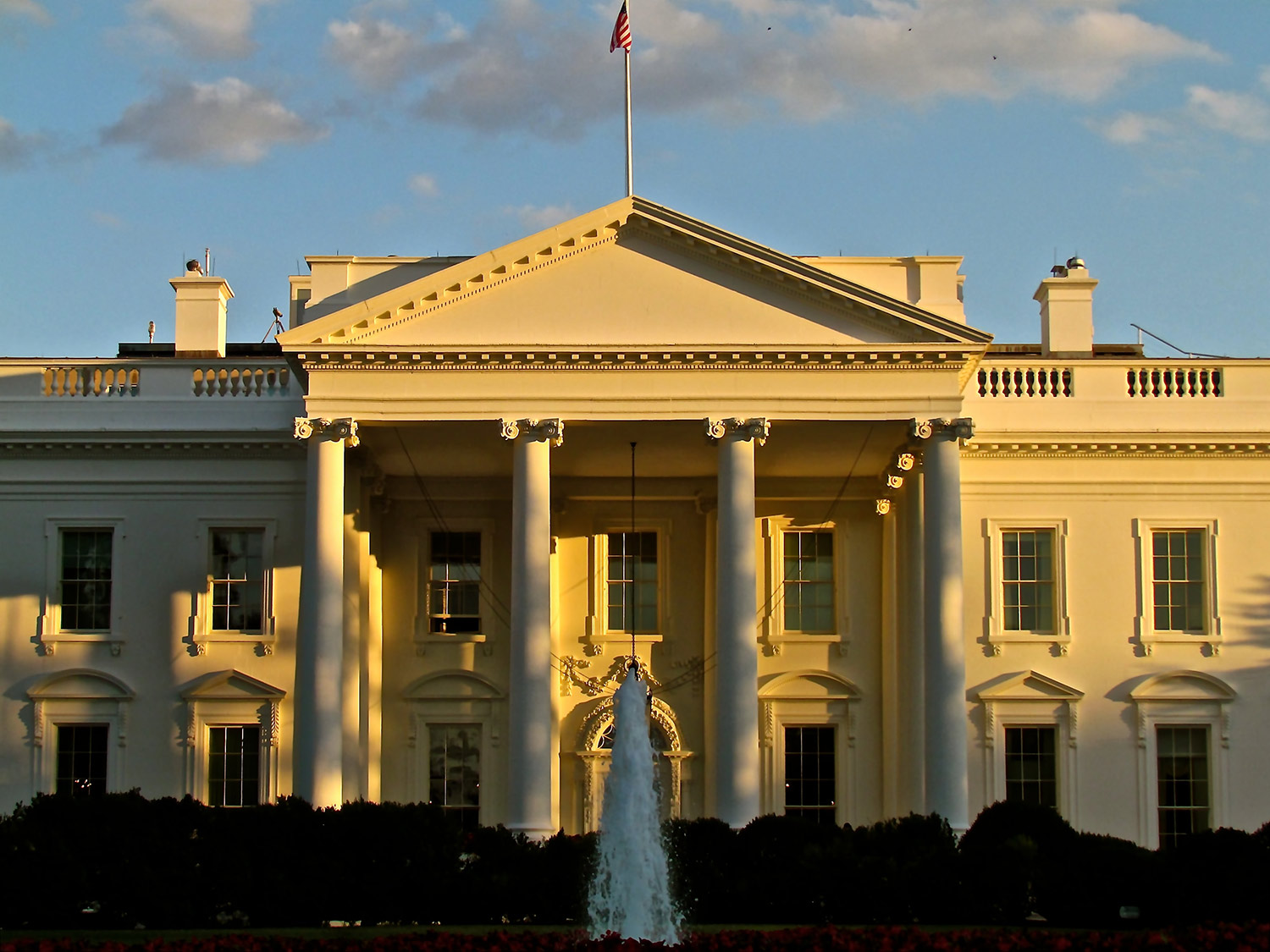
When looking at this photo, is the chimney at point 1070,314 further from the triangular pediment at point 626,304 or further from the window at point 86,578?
the window at point 86,578

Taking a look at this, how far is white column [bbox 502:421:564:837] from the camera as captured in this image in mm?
28656

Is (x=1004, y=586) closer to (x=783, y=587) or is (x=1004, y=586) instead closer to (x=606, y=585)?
(x=783, y=587)

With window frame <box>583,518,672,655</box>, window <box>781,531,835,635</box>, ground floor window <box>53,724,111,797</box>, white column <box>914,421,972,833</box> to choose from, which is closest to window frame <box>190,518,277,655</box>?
ground floor window <box>53,724,111,797</box>

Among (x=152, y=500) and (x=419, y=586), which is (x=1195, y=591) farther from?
(x=152, y=500)

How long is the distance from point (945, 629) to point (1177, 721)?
663 centimetres

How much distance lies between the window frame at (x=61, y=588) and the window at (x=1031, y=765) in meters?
16.9

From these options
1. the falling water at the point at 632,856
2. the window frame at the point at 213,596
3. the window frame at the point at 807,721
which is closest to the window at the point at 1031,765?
the window frame at the point at 807,721

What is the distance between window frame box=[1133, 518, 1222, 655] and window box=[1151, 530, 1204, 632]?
0.07 metres

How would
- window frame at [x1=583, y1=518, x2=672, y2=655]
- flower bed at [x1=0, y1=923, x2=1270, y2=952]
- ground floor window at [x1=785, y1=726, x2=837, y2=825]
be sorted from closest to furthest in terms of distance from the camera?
flower bed at [x1=0, y1=923, x2=1270, y2=952] → ground floor window at [x1=785, y1=726, x2=837, y2=825] → window frame at [x1=583, y1=518, x2=672, y2=655]

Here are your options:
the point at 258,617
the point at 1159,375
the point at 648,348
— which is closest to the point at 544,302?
the point at 648,348

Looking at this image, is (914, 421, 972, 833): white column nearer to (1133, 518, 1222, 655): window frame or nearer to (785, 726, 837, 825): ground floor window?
(785, 726, 837, 825): ground floor window

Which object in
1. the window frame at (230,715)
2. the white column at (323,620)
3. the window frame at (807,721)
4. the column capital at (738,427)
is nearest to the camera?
the white column at (323,620)

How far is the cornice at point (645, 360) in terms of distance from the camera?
2934 centimetres

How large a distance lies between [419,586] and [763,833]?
1187 centimetres
